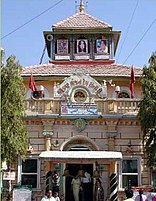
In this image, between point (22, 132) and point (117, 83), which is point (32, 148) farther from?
point (117, 83)

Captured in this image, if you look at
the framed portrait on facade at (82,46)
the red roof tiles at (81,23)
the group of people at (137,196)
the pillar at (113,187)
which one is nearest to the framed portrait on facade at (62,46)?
the framed portrait on facade at (82,46)

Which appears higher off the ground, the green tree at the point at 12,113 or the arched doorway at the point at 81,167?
the green tree at the point at 12,113

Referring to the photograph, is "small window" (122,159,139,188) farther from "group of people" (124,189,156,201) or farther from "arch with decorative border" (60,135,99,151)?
"group of people" (124,189,156,201)

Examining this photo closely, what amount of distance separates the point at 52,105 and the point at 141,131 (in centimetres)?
458

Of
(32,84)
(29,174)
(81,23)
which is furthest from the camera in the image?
(81,23)

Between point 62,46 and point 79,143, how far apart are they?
882cm

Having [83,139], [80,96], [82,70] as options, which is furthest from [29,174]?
[82,70]

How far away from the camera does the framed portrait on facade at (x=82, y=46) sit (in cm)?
2970

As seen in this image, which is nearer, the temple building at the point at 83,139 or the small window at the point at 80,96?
the temple building at the point at 83,139

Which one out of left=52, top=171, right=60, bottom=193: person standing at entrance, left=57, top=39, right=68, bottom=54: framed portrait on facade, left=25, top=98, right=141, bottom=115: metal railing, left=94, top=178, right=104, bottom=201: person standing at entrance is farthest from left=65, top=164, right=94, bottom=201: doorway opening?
left=57, top=39, right=68, bottom=54: framed portrait on facade

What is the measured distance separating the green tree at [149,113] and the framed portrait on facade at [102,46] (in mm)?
7766

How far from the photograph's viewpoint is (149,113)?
21.5 metres

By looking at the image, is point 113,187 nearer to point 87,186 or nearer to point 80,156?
point 87,186

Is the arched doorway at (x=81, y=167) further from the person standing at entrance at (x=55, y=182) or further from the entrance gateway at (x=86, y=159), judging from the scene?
the person standing at entrance at (x=55, y=182)
